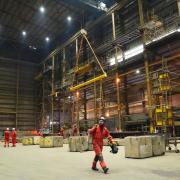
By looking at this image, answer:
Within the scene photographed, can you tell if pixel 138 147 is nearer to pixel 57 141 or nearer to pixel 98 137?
Result: pixel 98 137

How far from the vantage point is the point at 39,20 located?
33.1 metres

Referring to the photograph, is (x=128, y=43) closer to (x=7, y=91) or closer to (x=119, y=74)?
(x=119, y=74)

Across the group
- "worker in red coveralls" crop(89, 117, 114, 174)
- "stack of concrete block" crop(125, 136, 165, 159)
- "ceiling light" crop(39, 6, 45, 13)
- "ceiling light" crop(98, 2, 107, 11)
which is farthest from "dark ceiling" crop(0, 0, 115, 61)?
"worker in red coveralls" crop(89, 117, 114, 174)

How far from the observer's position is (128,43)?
25688 millimetres

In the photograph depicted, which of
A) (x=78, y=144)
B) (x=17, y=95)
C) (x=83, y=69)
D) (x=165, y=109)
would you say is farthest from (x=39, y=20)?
(x=165, y=109)

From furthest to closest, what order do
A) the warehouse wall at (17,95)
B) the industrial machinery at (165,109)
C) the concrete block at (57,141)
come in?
1. the warehouse wall at (17,95)
2. the concrete block at (57,141)
3. the industrial machinery at (165,109)

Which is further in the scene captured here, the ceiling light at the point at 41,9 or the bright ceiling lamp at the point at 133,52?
the ceiling light at the point at 41,9

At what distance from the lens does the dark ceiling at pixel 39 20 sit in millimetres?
29884

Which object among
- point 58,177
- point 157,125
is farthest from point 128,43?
point 58,177

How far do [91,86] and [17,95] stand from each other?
1582 cm

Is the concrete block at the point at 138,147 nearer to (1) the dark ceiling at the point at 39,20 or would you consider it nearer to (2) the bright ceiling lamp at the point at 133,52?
(2) the bright ceiling lamp at the point at 133,52

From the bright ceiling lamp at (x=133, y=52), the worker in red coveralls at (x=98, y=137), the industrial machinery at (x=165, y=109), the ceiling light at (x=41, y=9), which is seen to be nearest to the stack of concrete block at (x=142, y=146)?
the industrial machinery at (x=165, y=109)

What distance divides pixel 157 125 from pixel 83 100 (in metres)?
15.7

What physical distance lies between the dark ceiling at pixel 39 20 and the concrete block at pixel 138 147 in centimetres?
2235
